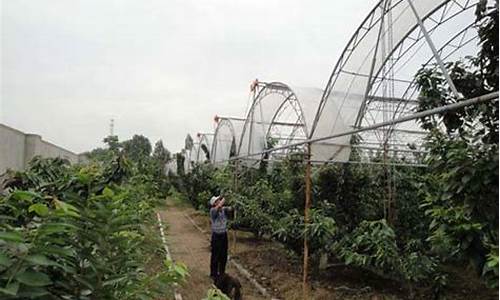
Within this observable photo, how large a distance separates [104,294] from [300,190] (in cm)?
694

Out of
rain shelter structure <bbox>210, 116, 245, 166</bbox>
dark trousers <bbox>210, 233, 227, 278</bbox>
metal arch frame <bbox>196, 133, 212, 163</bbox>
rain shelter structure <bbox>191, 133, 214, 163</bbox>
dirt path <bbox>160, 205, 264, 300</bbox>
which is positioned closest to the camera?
dirt path <bbox>160, 205, 264, 300</bbox>

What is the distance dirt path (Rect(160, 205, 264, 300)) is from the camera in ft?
22.4

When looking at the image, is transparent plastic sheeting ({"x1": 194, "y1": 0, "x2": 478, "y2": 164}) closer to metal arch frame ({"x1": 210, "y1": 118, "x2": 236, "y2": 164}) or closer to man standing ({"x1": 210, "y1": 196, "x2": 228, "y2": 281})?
man standing ({"x1": 210, "y1": 196, "x2": 228, "y2": 281})

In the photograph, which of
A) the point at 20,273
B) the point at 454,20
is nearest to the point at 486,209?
the point at 20,273

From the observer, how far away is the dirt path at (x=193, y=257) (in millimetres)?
6840

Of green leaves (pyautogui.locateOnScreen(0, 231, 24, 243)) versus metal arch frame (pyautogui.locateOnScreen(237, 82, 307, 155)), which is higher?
metal arch frame (pyautogui.locateOnScreen(237, 82, 307, 155))

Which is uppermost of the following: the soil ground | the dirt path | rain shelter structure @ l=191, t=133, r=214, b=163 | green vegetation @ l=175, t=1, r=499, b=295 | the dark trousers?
rain shelter structure @ l=191, t=133, r=214, b=163

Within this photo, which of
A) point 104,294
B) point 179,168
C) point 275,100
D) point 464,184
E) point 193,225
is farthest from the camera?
point 179,168

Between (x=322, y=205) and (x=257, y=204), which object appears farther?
(x=257, y=204)

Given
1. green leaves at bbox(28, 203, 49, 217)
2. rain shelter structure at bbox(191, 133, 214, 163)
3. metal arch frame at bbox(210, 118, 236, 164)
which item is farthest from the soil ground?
rain shelter structure at bbox(191, 133, 214, 163)

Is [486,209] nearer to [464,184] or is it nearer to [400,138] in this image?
[464,184]

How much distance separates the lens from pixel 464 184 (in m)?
2.90

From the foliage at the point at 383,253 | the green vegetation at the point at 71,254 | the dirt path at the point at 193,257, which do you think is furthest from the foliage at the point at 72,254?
the foliage at the point at 383,253

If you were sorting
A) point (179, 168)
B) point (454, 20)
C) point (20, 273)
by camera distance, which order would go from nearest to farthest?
point (20, 273), point (454, 20), point (179, 168)
